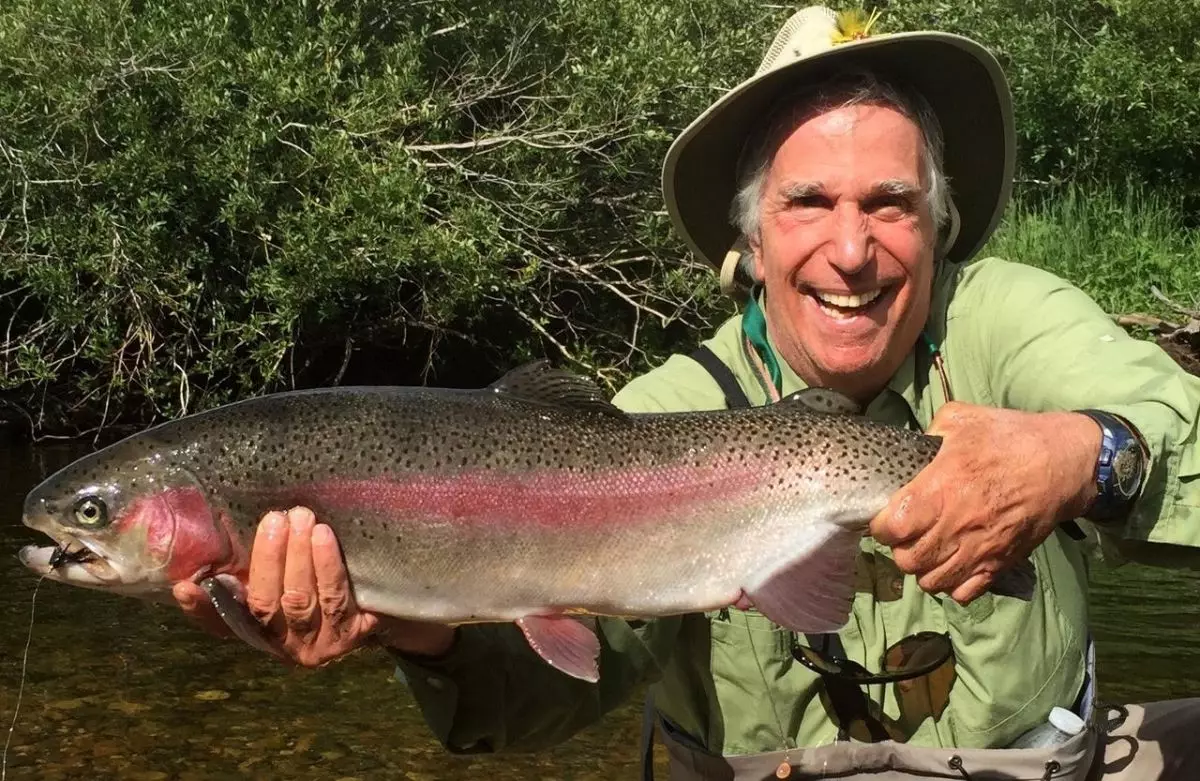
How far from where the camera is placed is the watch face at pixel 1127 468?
7.45 ft

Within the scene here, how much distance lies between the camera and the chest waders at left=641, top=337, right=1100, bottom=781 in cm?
274

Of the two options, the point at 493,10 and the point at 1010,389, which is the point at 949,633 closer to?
the point at 1010,389

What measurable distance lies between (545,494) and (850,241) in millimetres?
956

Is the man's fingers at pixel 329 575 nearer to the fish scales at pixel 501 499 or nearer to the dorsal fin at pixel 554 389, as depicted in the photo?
the fish scales at pixel 501 499

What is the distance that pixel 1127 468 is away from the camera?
2.28m

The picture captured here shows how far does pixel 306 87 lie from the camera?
10977 millimetres

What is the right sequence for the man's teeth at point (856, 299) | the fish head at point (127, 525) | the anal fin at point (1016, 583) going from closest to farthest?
→ the anal fin at point (1016, 583), the fish head at point (127, 525), the man's teeth at point (856, 299)

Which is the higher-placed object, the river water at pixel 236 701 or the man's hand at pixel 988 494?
the man's hand at pixel 988 494

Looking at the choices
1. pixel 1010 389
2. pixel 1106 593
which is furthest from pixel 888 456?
pixel 1106 593

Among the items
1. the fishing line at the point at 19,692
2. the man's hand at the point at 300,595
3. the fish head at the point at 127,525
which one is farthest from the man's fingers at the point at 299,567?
the fishing line at the point at 19,692

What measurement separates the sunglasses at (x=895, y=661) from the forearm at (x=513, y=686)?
0.36 metres

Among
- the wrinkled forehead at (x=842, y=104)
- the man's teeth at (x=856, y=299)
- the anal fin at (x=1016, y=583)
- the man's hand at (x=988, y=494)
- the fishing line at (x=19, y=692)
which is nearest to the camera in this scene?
the man's hand at (x=988, y=494)

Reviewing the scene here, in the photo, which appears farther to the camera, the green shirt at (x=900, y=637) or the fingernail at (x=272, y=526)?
the green shirt at (x=900, y=637)

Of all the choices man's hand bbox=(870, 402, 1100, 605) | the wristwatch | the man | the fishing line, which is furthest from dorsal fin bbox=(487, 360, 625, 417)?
the fishing line
